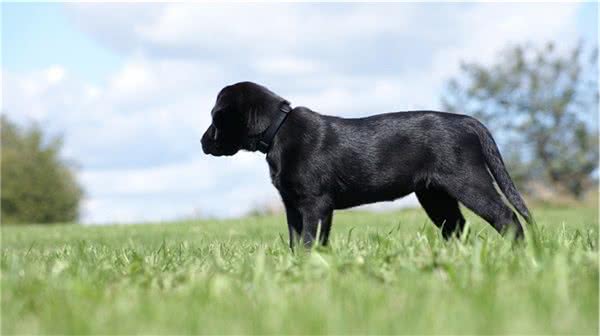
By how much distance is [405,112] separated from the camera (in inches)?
229

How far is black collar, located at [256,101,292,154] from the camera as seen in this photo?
5641mm

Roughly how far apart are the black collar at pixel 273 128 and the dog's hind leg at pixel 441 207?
1.26 m

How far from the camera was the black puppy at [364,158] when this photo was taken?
5.46 metres

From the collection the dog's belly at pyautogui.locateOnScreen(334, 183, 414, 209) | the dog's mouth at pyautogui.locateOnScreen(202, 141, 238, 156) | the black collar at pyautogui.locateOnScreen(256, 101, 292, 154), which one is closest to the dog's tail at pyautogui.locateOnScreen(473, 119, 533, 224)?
the dog's belly at pyautogui.locateOnScreen(334, 183, 414, 209)

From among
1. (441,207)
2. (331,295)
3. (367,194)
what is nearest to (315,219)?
(367,194)

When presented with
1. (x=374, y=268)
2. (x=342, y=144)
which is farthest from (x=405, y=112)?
(x=374, y=268)

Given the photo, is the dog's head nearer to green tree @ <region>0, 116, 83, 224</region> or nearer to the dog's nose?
the dog's nose

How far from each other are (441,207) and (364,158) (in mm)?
878

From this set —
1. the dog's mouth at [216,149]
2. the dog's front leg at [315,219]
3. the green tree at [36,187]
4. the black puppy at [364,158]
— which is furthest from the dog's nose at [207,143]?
the green tree at [36,187]

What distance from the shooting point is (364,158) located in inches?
221

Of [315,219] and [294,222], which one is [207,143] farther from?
[315,219]

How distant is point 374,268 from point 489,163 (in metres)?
2.35

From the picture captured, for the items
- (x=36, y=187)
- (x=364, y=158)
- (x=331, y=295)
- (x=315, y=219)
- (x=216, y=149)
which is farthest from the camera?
(x=36, y=187)

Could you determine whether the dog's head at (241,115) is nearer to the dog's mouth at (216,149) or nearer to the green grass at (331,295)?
the dog's mouth at (216,149)
